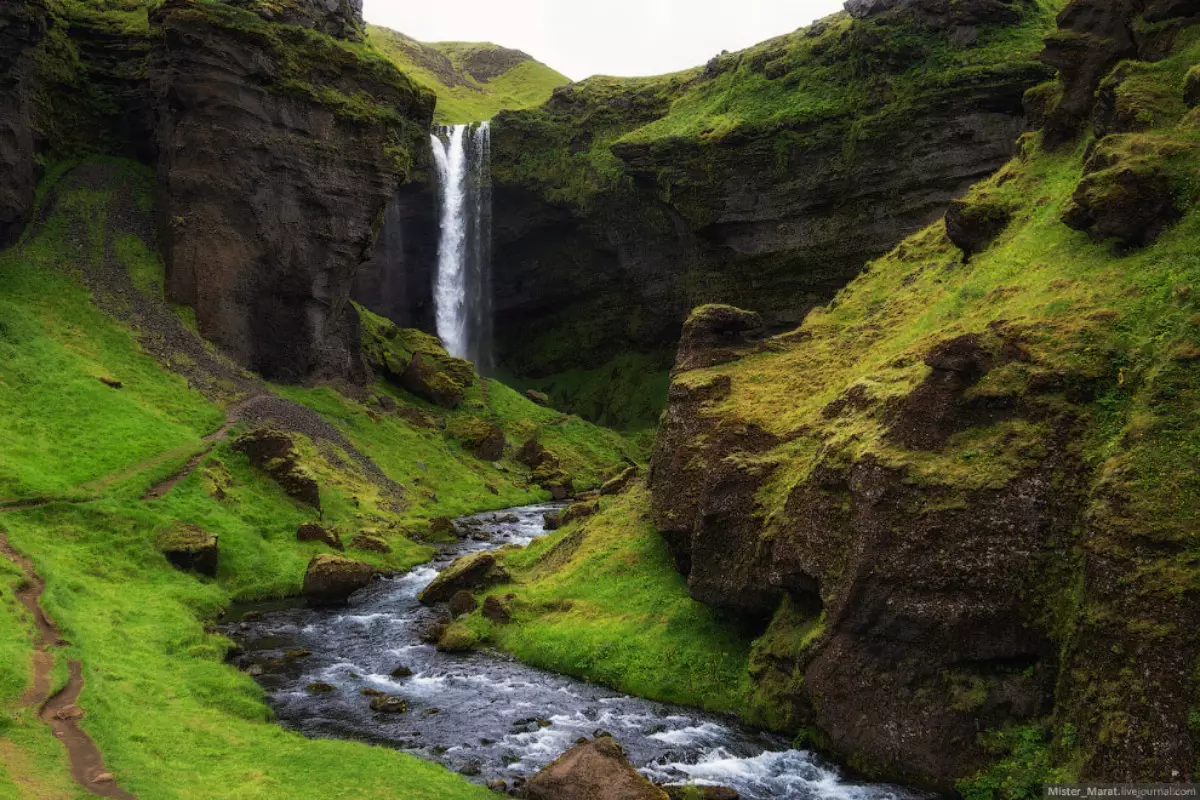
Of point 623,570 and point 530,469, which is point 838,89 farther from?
point 623,570

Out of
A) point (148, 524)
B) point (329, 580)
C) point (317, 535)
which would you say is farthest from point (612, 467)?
point (148, 524)

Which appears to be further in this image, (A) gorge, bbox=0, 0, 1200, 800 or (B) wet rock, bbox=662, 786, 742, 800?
(B) wet rock, bbox=662, 786, 742, 800

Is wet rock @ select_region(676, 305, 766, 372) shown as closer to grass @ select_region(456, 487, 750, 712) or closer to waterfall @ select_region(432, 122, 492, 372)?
grass @ select_region(456, 487, 750, 712)

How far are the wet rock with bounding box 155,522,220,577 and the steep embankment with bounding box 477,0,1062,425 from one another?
69.0 metres

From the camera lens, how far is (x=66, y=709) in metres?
21.2

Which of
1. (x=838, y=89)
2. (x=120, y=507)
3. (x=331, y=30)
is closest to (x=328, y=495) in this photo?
(x=120, y=507)

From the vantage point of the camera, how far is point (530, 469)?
3364 inches

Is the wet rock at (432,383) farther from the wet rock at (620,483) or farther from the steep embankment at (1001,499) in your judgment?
the steep embankment at (1001,499)

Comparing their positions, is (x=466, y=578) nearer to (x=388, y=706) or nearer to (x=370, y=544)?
(x=370, y=544)

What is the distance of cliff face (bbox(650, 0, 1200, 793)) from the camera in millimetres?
17656

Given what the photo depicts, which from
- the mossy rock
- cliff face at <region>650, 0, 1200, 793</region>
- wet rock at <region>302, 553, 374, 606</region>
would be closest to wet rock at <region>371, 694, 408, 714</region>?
the mossy rock

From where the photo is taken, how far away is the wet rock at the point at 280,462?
5309cm

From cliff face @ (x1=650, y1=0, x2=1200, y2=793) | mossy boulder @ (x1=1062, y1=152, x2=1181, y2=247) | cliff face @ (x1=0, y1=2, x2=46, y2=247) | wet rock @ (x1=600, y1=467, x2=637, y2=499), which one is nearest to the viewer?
cliff face @ (x1=650, y1=0, x2=1200, y2=793)

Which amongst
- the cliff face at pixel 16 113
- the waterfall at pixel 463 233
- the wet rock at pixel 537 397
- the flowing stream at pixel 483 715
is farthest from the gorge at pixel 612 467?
the waterfall at pixel 463 233
